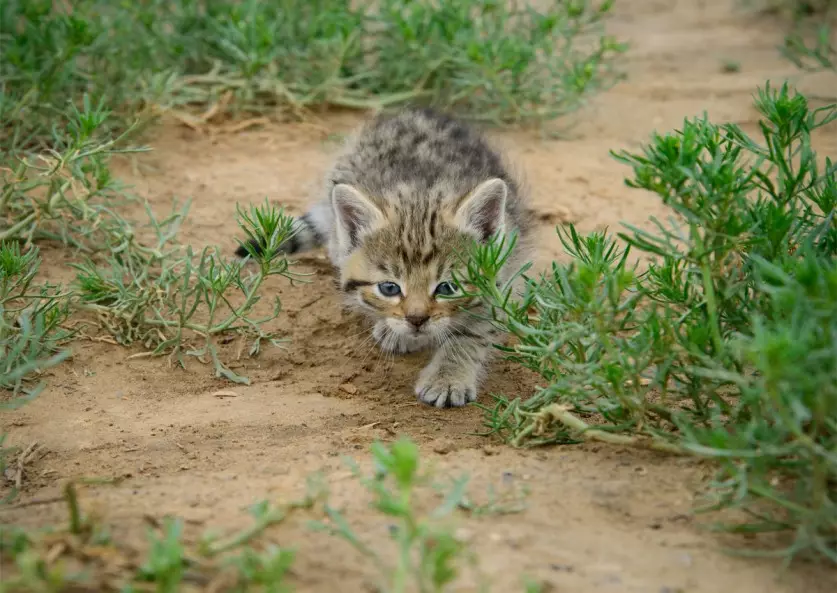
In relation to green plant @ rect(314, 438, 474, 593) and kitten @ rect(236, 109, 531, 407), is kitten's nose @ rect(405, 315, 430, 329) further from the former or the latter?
green plant @ rect(314, 438, 474, 593)

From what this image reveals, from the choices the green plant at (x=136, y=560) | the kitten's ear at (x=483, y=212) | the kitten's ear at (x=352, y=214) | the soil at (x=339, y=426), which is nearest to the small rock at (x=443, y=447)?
the soil at (x=339, y=426)

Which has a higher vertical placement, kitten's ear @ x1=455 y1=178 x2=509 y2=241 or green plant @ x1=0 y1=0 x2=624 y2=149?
green plant @ x1=0 y1=0 x2=624 y2=149

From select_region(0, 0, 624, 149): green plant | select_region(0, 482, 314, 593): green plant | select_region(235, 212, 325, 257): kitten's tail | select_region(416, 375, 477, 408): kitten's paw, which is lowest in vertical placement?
select_region(416, 375, 477, 408): kitten's paw

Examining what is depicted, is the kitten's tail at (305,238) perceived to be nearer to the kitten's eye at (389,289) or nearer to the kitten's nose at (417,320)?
the kitten's eye at (389,289)

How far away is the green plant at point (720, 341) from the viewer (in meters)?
2.56

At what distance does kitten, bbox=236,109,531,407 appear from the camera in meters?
4.52

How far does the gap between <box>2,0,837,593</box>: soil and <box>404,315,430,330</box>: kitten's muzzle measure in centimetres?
36

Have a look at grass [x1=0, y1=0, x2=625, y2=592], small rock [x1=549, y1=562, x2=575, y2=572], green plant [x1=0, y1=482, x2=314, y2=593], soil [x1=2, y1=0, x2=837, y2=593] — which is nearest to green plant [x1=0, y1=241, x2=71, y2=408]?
grass [x1=0, y1=0, x2=625, y2=592]

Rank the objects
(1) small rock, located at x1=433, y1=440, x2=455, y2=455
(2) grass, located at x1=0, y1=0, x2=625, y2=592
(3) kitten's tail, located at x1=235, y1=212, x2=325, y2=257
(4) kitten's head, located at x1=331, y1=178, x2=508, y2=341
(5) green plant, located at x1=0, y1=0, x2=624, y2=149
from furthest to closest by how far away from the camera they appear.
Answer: (5) green plant, located at x1=0, y1=0, x2=624, y2=149, (3) kitten's tail, located at x1=235, y1=212, x2=325, y2=257, (4) kitten's head, located at x1=331, y1=178, x2=508, y2=341, (1) small rock, located at x1=433, y1=440, x2=455, y2=455, (2) grass, located at x1=0, y1=0, x2=625, y2=592

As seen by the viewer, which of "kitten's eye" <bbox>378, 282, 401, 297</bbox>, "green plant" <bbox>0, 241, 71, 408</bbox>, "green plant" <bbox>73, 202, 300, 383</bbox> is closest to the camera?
"green plant" <bbox>0, 241, 71, 408</bbox>

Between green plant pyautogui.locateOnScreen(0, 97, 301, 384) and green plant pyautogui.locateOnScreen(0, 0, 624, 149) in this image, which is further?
green plant pyautogui.locateOnScreen(0, 0, 624, 149)

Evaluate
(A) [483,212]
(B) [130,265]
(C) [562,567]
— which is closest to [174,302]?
(B) [130,265]

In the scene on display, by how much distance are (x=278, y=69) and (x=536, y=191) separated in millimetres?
2105

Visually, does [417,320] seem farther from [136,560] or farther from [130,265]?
[136,560]
